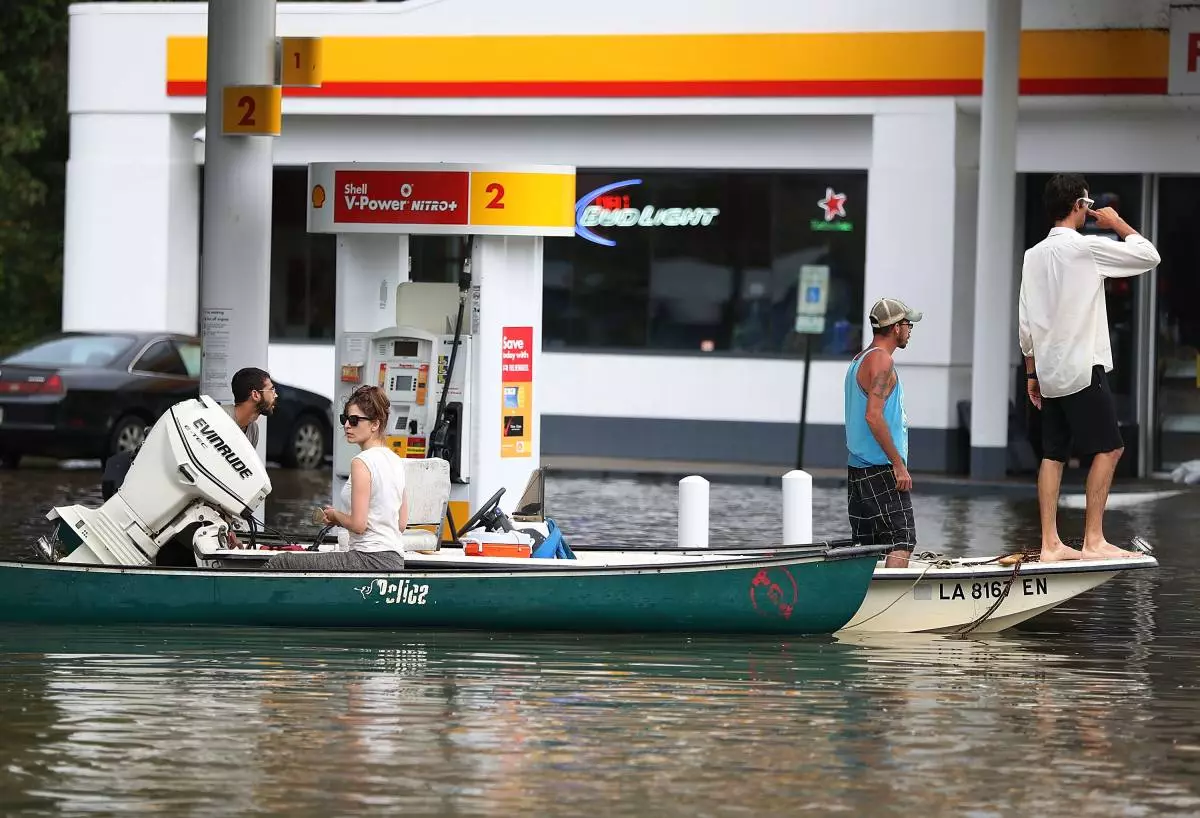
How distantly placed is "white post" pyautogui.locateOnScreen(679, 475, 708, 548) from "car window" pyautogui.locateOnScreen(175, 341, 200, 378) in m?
11.0

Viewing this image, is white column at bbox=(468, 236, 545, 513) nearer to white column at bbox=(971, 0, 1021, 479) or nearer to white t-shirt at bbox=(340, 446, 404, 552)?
white t-shirt at bbox=(340, 446, 404, 552)

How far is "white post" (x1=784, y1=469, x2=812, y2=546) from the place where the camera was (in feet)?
45.5

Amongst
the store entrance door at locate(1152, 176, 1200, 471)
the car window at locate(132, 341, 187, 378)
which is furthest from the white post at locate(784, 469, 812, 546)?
the store entrance door at locate(1152, 176, 1200, 471)

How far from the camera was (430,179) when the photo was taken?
15.2m

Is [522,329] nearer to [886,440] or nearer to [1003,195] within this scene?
[886,440]

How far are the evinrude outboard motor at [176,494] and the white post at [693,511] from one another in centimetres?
297

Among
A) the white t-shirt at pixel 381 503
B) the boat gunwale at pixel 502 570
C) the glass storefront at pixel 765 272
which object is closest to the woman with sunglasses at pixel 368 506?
the white t-shirt at pixel 381 503

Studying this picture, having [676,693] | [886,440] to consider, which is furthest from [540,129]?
[676,693]

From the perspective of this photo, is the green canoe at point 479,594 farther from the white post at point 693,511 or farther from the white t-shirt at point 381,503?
the white post at point 693,511

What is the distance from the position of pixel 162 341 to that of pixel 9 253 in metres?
12.3

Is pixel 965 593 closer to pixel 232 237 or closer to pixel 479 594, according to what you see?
pixel 479 594

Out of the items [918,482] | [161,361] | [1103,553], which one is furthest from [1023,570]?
[161,361]

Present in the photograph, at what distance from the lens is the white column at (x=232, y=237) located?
14922mm

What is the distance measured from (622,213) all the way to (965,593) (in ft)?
50.5
